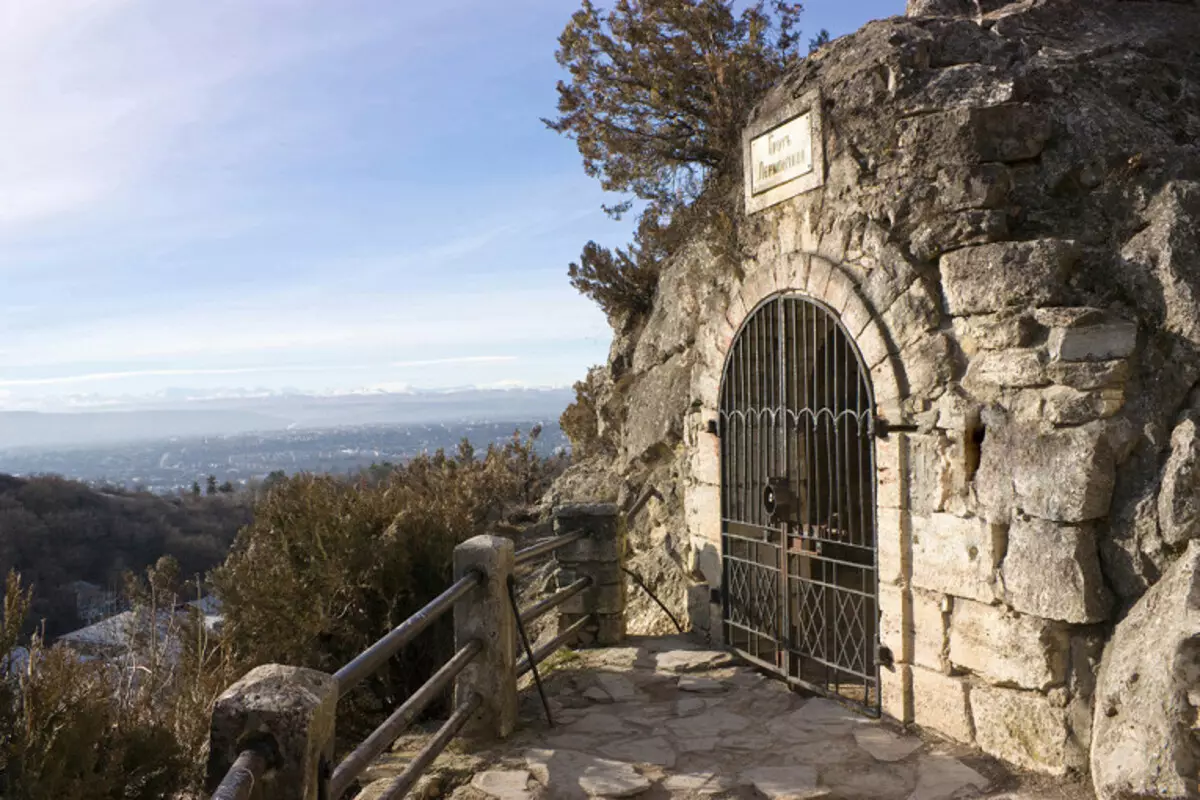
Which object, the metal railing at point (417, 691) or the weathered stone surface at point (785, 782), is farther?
the weathered stone surface at point (785, 782)

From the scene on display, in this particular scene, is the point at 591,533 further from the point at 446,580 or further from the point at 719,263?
the point at 719,263

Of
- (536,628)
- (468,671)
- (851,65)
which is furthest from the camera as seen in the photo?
(536,628)

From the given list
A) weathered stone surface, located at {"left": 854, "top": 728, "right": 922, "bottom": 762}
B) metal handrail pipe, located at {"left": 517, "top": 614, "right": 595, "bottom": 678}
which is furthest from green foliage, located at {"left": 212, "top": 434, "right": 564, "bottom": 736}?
weathered stone surface, located at {"left": 854, "top": 728, "right": 922, "bottom": 762}

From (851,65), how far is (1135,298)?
224cm

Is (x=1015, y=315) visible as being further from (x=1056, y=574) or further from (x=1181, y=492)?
(x=1056, y=574)

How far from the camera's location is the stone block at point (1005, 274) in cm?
427

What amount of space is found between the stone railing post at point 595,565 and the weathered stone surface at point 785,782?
2.28 meters

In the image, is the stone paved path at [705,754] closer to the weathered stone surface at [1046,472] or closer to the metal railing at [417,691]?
the metal railing at [417,691]

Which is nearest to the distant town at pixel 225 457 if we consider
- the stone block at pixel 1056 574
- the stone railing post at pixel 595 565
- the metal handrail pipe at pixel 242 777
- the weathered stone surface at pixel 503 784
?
the stone railing post at pixel 595 565

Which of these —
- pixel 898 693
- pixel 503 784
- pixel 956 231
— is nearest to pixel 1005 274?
pixel 956 231

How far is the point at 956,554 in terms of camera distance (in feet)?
14.7

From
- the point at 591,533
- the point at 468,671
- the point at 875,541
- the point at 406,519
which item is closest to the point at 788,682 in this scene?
the point at 875,541

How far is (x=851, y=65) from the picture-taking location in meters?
5.34

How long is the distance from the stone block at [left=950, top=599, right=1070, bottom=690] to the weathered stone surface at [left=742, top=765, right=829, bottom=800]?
1.02m
